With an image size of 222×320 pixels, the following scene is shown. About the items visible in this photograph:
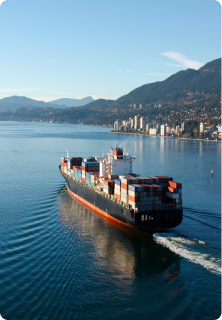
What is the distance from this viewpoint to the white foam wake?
17.4 meters

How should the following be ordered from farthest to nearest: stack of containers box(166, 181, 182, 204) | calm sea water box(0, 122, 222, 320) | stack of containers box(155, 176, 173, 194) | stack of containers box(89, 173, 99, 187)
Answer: stack of containers box(89, 173, 99, 187) < stack of containers box(155, 176, 173, 194) < stack of containers box(166, 181, 182, 204) < calm sea water box(0, 122, 222, 320)

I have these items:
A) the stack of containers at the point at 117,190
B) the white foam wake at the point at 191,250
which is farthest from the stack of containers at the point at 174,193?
the stack of containers at the point at 117,190

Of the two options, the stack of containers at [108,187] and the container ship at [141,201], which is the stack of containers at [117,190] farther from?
the stack of containers at [108,187]

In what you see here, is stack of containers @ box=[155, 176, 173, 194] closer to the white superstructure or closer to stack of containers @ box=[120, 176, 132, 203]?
stack of containers @ box=[120, 176, 132, 203]

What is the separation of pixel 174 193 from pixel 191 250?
5.28 meters

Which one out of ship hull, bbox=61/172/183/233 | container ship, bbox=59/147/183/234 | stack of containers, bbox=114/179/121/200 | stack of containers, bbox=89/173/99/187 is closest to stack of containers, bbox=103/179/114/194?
container ship, bbox=59/147/183/234

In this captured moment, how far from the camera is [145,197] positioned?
22.7 metres

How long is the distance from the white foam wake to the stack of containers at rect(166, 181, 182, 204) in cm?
276

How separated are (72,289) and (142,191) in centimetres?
937

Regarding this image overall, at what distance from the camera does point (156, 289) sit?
15852 millimetres

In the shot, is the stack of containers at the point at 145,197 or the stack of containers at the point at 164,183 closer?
the stack of containers at the point at 145,197

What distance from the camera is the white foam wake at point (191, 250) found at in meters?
17.4

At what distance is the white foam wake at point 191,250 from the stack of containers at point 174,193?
9.06 feet

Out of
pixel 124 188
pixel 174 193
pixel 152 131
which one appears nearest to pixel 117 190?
pixel 124 188
